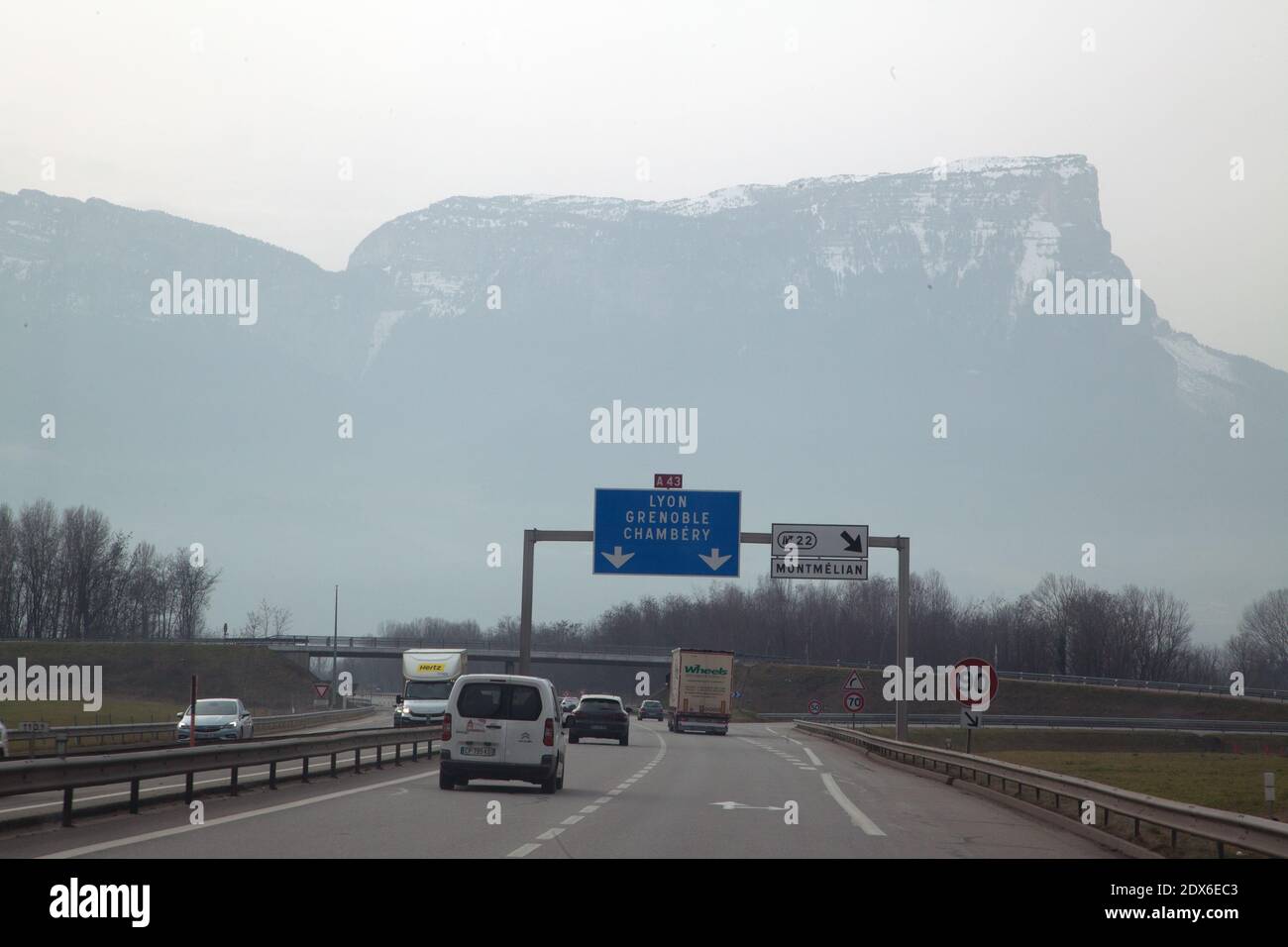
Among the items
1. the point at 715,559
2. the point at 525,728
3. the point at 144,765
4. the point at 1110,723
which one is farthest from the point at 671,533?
the point at 1110,723

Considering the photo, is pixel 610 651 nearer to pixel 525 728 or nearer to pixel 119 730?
pixel 119 730

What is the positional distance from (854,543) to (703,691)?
92.8 feet

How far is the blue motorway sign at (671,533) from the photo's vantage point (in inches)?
1694

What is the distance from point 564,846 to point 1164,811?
6714 millimetres

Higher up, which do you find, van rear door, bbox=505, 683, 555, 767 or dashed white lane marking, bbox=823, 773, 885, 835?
van rear door, bbox=505, 683, 555, 767

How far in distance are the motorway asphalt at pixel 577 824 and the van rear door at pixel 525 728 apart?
2.07 feet

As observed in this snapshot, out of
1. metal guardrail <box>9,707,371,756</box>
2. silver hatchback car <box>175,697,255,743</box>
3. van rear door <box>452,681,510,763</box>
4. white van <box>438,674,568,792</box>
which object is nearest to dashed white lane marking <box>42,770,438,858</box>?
white van <box>438,674,568,792</box>

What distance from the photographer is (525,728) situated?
23.6 meters

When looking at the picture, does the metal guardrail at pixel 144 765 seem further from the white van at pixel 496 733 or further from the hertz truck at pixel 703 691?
the hertz truck at pixel 703 691

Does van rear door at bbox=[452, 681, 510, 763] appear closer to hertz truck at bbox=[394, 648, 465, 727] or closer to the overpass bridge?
hertz truck at bbox=[394, 648, 465, 727]

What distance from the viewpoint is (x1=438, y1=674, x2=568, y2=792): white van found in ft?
77.0

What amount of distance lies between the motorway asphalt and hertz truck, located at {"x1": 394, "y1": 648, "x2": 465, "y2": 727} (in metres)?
20.0

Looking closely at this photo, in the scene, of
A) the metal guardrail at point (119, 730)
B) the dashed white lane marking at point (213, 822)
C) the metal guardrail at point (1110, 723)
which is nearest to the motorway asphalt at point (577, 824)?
the dashed white lane marking at point (213, 822)
